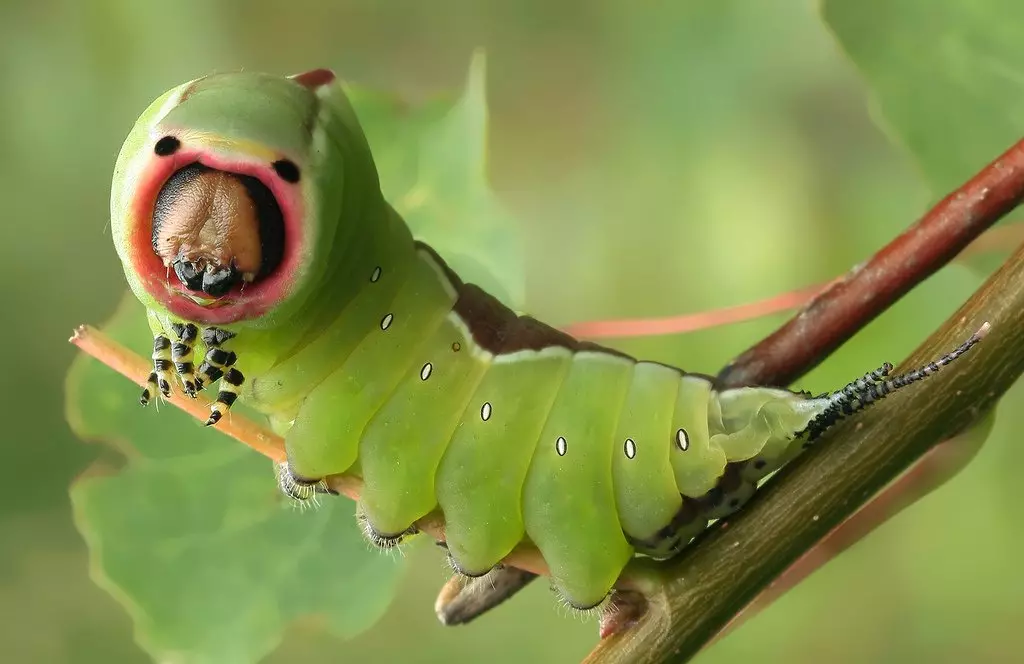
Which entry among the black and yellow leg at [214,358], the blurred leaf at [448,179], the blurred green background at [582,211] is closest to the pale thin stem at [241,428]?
the black and yellow leg at [214,358]

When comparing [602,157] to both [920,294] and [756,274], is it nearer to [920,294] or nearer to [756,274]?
[756,274]

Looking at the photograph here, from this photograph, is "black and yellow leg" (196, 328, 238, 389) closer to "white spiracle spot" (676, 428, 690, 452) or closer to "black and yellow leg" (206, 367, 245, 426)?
"black and yellow leg" (206, 367, 245, 426)

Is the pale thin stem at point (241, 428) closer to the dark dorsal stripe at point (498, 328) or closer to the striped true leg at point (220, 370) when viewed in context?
the striped true leg at point (220, 370)

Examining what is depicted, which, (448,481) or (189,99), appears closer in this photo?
(189,99)

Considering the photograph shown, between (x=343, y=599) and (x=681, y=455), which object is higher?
(x=681, y=455)

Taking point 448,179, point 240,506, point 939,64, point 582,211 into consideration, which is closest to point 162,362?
point 240,506

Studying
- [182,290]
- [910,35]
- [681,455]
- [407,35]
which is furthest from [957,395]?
[407,35]
